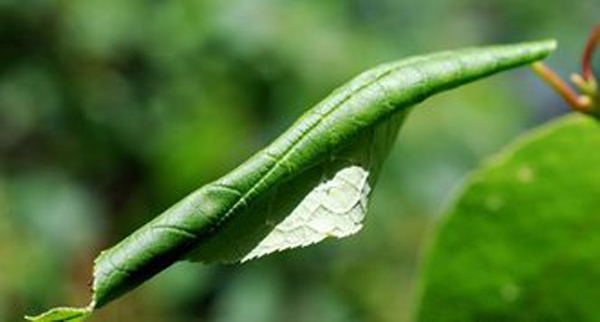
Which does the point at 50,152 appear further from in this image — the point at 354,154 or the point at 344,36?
the point at 354,154

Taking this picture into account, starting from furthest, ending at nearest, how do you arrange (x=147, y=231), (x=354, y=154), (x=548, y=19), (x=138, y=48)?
(x=548, y=19) → (x=138, y=48) → (x=354, y=154) → (x=147, y=231)

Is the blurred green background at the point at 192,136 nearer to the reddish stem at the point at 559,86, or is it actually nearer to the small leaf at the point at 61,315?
the reddish stem at the point at 559,86

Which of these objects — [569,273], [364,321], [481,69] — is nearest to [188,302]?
[364,321]

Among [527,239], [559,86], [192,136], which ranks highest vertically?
[192,136]

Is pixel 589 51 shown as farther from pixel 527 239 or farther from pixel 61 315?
pixel 61 315

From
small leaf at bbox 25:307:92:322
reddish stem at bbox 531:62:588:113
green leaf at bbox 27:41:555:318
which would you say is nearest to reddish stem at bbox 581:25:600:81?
reddish stem at bbox 531:62:588:113

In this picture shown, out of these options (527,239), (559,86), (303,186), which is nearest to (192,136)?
(527,239)

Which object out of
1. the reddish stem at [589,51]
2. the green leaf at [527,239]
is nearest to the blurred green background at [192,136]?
the green leaf at [527,239]
